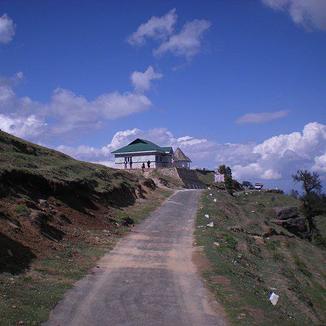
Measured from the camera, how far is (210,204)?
4472 centimetres

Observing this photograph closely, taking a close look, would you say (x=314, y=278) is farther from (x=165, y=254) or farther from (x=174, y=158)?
(x=174, y=158)

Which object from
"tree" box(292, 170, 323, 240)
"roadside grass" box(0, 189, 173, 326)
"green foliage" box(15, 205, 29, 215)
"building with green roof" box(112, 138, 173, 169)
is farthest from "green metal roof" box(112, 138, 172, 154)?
"green foliage" box(15, 205, 29, 215)

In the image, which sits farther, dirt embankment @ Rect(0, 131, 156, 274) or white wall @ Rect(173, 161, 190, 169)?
white wall @ Rect(173, 161, 190, 169)

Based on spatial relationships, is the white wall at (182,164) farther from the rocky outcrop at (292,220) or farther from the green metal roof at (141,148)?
the rocky outcrop at (292,220)

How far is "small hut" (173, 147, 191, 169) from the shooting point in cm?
9610

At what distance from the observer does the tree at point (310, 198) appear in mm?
61688

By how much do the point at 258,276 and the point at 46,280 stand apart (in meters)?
9.27

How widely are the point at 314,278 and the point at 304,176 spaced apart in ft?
124

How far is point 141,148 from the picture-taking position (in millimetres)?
85125

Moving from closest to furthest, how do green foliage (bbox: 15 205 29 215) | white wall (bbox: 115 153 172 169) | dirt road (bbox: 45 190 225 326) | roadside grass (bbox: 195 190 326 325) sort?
1. dirt road (bbox: 45 190 225 326)
2. roadside grass (bbox: 195 190 326 325)
3. green foliage (bbox: 15 205 29 215)
4. white wall (bbox: 115 153 172 169)

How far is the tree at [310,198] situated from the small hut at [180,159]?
3337 cm

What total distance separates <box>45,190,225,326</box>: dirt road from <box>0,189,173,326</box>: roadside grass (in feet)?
1.14

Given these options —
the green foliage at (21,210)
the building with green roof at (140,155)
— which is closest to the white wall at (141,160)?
the building with green roof at (140,155)

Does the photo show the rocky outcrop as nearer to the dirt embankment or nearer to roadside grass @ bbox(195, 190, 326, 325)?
roadside grass @ bbox(195, 190, 326, 325)
